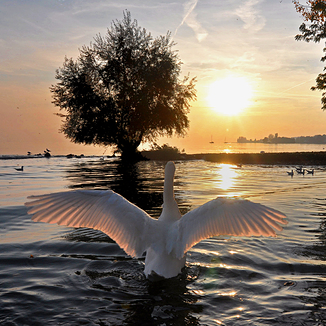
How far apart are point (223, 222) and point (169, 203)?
50.6 inches

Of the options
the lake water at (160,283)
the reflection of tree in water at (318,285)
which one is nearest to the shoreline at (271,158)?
the lake water at (160,283)

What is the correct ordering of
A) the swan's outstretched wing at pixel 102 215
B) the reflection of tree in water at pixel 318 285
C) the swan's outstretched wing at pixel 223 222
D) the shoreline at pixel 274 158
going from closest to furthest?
the reflection of tree in water at pixel 318 285 < the swan's outstretched wing at pixel 223 222 < the swan's outstretched wing at pixel 102 215 < the shoreline at pixel 274 158

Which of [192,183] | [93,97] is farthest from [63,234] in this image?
[93,97]

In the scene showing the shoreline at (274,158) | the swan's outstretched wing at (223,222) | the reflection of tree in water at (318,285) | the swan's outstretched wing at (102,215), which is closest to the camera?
the reflection of tree in water at (318,285)

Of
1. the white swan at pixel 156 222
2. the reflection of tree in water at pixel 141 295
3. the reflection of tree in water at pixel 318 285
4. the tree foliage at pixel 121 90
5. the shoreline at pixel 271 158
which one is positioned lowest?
the reflection of tree in water at pixel 141 295

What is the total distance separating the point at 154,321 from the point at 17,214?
675cm

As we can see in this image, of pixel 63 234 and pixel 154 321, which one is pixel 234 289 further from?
pixel 63 234

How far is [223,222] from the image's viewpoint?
4.61m

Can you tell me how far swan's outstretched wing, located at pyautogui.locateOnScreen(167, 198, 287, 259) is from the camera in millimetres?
4480

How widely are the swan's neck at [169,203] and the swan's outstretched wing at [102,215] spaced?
0.50 meters

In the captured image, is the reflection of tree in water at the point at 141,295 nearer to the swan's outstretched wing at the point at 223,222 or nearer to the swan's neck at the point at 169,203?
the swan's outstretched wing at the point at 223,222

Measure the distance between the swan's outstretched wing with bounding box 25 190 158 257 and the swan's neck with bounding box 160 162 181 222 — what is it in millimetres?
498

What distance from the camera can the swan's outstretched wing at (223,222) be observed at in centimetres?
448

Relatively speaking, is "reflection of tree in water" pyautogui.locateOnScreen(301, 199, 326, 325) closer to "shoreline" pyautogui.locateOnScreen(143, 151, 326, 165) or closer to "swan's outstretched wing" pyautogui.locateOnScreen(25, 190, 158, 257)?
"swan's outstretched wing" pyautogui.locateOnScreen(25, 190, 158, 257)
